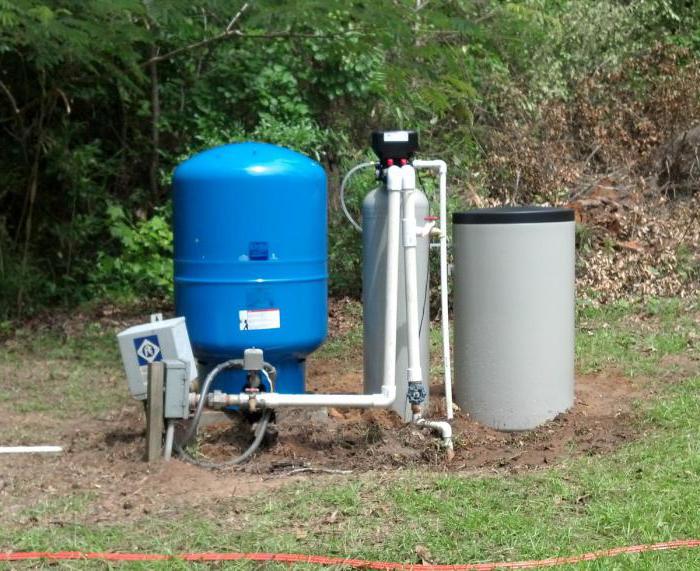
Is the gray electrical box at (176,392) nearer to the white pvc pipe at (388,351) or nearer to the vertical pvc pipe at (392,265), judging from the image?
the white pvc pipe at (388,351)

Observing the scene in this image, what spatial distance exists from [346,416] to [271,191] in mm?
1297

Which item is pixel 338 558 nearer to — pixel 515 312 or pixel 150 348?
pixel 150 348

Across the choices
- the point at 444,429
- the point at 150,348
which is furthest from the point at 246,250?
the point at 444,429

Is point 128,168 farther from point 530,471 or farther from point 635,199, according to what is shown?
point 530,471

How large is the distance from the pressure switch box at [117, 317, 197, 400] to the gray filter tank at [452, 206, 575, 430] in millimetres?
1536

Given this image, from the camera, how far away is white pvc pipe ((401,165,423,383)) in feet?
17.2

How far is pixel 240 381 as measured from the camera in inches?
215

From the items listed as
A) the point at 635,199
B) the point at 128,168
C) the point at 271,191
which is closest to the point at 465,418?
the point at 271,191

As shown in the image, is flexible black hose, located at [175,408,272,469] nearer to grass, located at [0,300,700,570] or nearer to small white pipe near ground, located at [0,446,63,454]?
grass, located at [0,300,700,570]

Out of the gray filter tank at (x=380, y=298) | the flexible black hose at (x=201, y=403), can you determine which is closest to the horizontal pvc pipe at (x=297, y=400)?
the flexible black hose at (x=201, y=403)

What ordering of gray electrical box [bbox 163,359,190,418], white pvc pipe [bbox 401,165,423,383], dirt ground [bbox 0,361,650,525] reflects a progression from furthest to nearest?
white pvc pipe [bbox 401,165,423,383], gray electrical box [bbox 163,359,190,418], dirt ground [bbox 0,361,650,525]

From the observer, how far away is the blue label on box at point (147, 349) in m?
4.99

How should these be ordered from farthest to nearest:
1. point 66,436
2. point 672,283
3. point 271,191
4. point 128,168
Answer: point 128,168 < point 672,283 < point 66,436 < point 271,191

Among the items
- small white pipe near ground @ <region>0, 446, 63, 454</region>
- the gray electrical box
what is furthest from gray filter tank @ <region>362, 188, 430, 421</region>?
small white pipe near ground @ <region>0, 446, 63, 454</region>
